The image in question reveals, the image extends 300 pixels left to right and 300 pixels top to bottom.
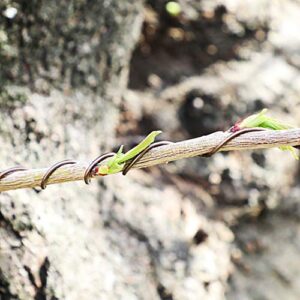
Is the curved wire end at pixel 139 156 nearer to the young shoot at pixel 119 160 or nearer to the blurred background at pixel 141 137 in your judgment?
the young shoot at pixel 119 160

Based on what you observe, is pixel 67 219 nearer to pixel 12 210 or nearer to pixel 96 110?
pixel 12 210

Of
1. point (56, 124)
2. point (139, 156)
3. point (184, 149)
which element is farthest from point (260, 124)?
point (56, 124)

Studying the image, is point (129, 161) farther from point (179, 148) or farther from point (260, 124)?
point (260, 124)

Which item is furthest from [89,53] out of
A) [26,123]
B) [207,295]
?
[207,295]

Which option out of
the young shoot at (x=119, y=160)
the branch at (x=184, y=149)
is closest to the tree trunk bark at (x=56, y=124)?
the branch at (x=184, y=149)

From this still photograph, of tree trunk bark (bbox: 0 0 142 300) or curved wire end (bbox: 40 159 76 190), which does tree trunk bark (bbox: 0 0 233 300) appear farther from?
curved wire end (bbox: 40 159 76 190)

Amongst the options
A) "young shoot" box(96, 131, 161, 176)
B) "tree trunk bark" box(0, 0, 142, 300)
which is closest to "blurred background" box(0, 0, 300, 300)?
"tree trunk bark" box(0, 0, 142, 300)
